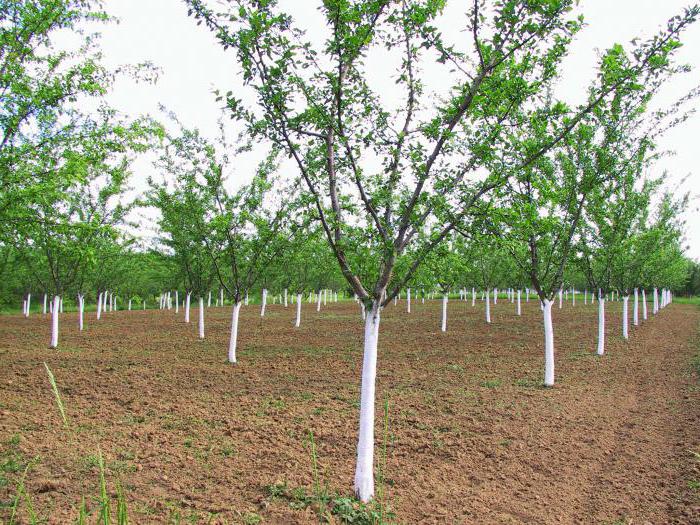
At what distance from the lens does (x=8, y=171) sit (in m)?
6.35

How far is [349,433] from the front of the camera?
20.5 feet

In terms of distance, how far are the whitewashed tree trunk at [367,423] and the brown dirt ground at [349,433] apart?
0.25 meters

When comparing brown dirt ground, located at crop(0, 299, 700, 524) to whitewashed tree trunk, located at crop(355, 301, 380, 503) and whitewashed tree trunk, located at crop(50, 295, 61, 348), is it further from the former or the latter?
whitewashed tree trunk, located at crop(50, 295, 61, 348)

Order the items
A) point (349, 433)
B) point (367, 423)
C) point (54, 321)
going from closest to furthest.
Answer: point (367, 423) < point (349, 433) < point (54, 321)

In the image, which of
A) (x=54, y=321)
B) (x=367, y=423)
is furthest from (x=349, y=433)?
(x=54, y=321)

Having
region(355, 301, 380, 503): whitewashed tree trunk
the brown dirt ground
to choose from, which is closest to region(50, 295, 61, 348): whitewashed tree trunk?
the brown dirt ground

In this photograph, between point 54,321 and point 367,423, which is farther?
point 54,321

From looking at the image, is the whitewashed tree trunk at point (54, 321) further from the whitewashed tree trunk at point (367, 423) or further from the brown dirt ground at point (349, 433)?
the whitewashed tree trunk at point (367, 423)

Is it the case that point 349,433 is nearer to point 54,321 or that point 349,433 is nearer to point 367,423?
point 367,423

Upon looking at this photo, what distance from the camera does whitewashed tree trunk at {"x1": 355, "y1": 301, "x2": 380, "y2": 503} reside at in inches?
173

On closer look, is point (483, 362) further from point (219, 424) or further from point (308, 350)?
point (219, 424)

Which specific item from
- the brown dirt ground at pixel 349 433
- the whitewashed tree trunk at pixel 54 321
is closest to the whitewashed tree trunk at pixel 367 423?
the brown dirt ground at pixel 349 433

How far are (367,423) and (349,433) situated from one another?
192cm

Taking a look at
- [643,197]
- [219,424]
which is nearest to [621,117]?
[643,197]
